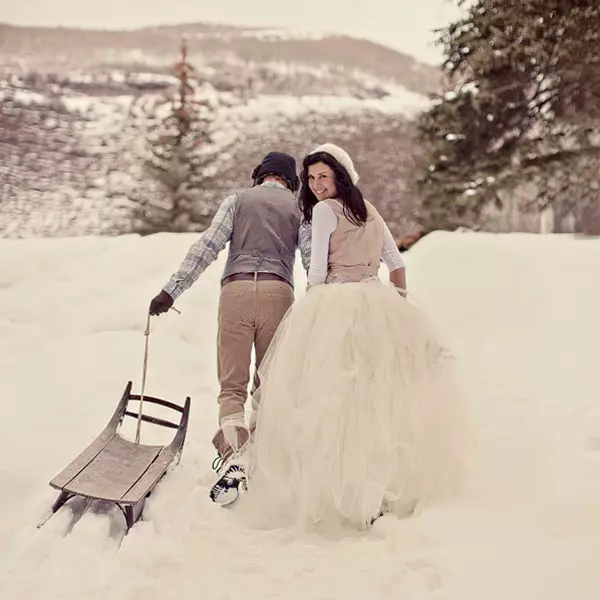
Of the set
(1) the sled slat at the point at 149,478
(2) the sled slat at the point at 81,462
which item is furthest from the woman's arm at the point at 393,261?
(2) the sled slat at the point at 81,462

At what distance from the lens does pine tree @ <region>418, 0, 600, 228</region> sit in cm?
634

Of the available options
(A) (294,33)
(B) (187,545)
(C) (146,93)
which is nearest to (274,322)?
(B) (187,545)

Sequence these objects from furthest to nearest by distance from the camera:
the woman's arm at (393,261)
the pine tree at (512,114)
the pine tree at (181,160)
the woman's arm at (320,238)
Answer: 1. the pine tree at (181,160)
2. the pine tree at (512,114)
3. the woman's arm at (393,261)
4. the woman's arm at (320,238)

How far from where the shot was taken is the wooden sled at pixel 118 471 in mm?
2150

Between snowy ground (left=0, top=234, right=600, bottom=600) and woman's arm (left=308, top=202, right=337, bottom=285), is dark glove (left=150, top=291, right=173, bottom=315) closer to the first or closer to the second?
woman's arm (left=308, top=202, right=337, bottom=285)

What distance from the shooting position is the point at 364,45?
6836 mm

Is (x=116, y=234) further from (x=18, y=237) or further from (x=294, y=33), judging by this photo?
(x=294, y=33)

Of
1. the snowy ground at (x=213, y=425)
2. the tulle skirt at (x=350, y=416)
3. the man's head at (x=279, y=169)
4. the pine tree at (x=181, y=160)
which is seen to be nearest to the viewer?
the snowy ground at (x=213, y=425)

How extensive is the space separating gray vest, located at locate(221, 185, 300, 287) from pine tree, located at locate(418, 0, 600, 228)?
4.63 meters

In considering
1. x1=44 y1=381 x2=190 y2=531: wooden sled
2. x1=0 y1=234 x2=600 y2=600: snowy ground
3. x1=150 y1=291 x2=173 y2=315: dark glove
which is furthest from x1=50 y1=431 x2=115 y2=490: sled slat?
x1=150 y1=291 x2=173 y2=315: dark glove

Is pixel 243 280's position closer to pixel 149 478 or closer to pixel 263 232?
pixel 263 232

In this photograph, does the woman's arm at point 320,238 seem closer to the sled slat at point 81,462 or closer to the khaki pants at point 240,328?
the khaki pants at point 240,328

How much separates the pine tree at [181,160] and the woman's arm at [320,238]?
495 cm

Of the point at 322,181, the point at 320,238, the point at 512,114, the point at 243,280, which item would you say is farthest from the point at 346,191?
the point at 512,114
